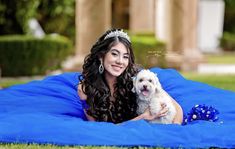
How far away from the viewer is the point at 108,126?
553cm

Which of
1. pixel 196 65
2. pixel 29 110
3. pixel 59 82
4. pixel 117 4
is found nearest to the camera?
pixel 29 110

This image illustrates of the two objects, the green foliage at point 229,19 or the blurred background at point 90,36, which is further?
the green foliage at point 229,19

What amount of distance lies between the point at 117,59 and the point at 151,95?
1.89 ft

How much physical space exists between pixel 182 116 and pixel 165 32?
13137mm

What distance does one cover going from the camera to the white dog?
554cm

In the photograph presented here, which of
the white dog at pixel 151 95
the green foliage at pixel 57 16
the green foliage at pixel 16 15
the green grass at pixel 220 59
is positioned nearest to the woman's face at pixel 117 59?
the white dog at pixel 151 95

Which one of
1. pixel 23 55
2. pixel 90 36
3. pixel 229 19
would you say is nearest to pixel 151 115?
pixel 23 55

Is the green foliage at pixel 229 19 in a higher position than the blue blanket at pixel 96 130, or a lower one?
lower

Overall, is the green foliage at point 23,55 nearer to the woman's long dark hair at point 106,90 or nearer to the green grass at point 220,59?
the green grass at point 220,59

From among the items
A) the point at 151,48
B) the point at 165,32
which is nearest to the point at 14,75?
the point at 151,48

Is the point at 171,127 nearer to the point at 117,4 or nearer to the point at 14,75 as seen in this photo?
the point at 14,75

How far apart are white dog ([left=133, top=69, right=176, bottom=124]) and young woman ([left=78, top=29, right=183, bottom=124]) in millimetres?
224

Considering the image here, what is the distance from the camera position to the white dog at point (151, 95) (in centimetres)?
554

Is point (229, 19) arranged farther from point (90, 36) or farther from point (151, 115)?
point (151, 115)
